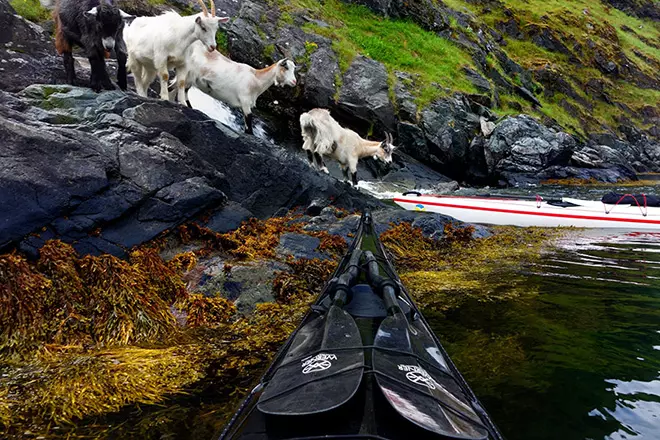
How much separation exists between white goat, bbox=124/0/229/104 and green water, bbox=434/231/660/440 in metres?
8.96

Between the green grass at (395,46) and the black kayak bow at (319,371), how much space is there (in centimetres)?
2499

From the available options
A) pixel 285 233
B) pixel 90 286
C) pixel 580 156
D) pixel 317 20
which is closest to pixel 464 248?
pixel 285 233

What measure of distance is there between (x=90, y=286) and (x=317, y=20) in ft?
90.3

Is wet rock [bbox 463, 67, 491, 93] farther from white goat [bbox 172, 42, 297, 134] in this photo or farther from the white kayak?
white goat [bbox 172, 42, 297, 134]

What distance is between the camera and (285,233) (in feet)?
28.1

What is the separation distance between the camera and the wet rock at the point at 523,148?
94.6ft

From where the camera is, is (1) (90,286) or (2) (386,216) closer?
(1) (90,286)

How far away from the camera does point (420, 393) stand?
83.2 inches

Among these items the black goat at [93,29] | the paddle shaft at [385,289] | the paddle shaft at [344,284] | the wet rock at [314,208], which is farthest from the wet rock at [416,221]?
the black goat at [93,29]

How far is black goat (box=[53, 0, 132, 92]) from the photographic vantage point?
345 inches

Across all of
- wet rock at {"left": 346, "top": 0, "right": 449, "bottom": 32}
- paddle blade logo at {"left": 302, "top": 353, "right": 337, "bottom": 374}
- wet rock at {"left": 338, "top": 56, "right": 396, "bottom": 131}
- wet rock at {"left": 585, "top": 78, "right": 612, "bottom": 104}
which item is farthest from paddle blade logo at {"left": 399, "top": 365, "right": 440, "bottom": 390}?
wet rock at {"left": 585, "top": 78, "right": 612, "bottom": 104}

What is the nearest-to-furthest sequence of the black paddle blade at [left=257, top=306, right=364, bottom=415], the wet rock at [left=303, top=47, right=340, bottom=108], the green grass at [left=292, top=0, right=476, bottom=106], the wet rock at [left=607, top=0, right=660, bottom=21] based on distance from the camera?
the black paddle blade at [left=257, top=306, right=364, bottom=415] < the wet rock at [left=303, top=47, right=340, bottom=108] < the green grass at [left=292, top=0, right=476, bottom=106] < the wet rock at [left=607, top=0, right=660, bottom=21]

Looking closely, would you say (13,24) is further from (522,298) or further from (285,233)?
(522,298)

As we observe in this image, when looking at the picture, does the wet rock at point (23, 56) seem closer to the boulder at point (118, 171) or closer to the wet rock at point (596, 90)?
the boulder at point (118, 171)
